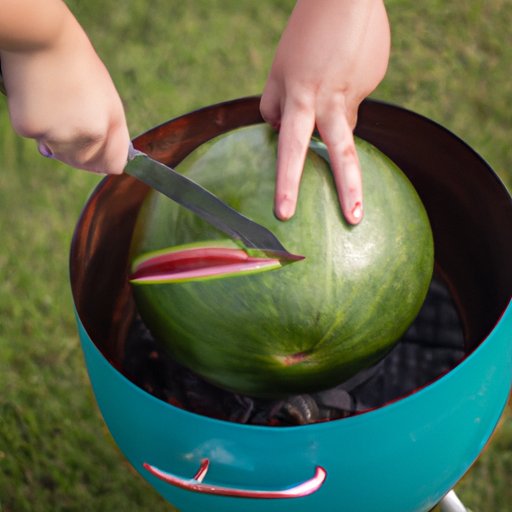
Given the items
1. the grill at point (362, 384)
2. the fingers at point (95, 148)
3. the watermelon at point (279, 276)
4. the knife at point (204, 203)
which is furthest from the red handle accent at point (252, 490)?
the fingers at point (95, 148)

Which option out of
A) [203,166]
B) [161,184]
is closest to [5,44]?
[161,184]

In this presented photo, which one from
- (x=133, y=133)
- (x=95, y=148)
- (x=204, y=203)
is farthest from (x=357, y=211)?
(x=133, y=133)

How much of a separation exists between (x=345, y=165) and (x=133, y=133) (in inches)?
65.8

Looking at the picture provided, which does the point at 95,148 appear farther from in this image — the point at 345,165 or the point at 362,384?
the point at 362,384

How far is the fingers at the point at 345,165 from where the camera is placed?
52.4 inches

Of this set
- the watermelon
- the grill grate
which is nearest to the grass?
the grill grate

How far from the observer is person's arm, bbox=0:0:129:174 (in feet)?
3.78

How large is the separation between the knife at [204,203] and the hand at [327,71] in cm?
18

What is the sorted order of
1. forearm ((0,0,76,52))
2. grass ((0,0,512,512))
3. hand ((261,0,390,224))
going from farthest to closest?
1. grass ((0,0,512,512))
2. hand ((261,0,390,224))
3. forearm ((0,0,76,52))

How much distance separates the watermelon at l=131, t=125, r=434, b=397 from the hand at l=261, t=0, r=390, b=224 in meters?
0.05

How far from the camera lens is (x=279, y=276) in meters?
1.31

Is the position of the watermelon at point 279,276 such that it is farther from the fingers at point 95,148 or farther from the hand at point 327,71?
the fingers at point 95,148

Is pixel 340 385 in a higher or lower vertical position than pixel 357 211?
lower

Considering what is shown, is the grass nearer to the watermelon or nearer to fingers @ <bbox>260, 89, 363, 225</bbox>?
the watermelon
